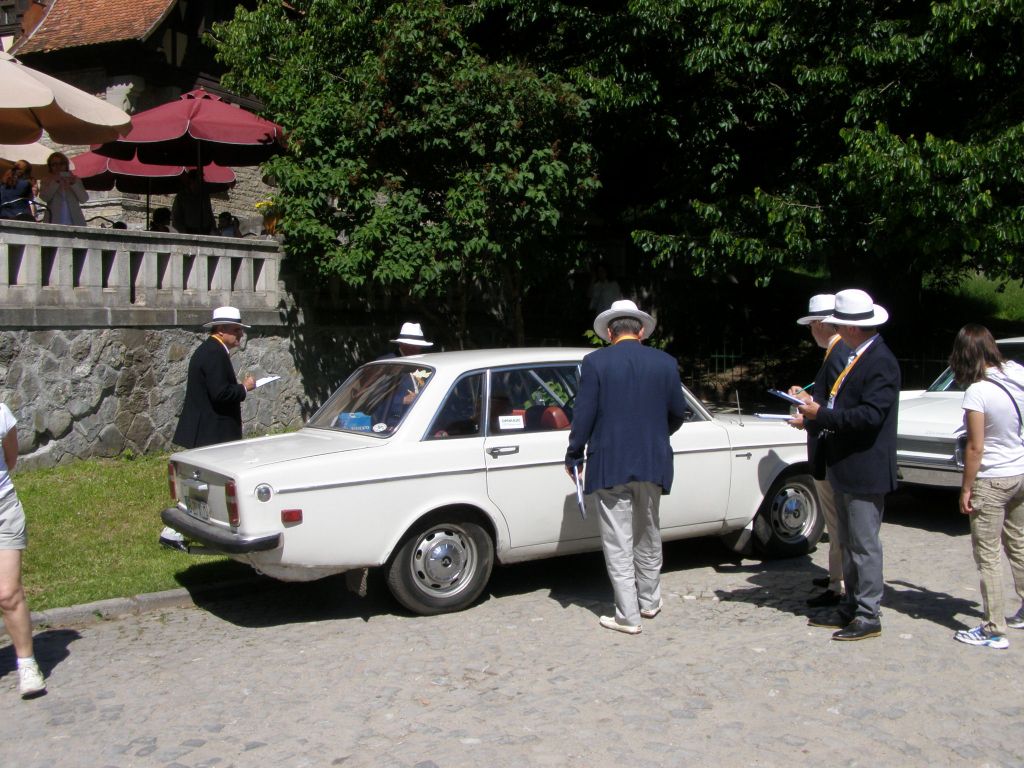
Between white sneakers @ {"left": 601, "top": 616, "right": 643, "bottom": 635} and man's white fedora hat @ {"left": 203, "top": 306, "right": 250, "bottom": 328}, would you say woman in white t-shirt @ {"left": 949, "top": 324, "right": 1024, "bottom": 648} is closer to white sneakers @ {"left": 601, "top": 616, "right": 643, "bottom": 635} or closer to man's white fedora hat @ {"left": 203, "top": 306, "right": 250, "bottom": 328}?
white sneakers @ {"left": 601, "top": 616, "right": 643, "bottom": 635}

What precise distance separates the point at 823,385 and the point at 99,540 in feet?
17.6

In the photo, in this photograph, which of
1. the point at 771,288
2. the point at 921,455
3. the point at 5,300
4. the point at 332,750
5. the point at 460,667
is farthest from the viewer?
the point at 771,288

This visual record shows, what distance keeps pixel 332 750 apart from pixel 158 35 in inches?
674

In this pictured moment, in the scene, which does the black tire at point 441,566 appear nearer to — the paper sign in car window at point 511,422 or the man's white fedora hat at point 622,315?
the paper sign in car window at point 511,422

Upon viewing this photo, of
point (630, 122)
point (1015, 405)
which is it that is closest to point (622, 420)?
point (1015, 405)

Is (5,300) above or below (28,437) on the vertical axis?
above

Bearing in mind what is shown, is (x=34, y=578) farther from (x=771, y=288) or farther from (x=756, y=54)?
(x=771, y=288)

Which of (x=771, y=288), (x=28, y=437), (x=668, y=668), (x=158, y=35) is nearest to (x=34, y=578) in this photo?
(x=28, y=437)

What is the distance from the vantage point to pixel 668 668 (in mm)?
5480

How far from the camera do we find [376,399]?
691 cm

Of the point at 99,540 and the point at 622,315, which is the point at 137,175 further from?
the point at 622,315

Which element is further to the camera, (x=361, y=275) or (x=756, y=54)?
(x=756, y=54)

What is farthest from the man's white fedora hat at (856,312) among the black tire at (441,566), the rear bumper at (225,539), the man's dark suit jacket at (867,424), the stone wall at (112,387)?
the stone wall at (112,387)

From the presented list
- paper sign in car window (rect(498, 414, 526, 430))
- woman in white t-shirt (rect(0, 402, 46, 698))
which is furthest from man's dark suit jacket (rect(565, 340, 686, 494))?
woman in white t-shirt (rect(0, 402, 46, 698))
